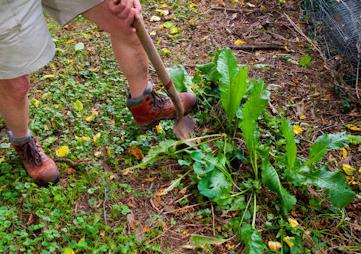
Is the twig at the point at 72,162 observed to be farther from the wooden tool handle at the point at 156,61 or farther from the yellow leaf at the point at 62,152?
the wooden tool handle at the point at 156,61

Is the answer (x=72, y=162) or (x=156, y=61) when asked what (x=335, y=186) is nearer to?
(x=156, y=61)

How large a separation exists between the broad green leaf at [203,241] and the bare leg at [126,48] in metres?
0.88

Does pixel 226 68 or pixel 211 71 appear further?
pixel 211 71

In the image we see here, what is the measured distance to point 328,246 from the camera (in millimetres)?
2051

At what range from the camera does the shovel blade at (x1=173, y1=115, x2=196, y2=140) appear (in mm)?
2494

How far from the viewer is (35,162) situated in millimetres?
2295

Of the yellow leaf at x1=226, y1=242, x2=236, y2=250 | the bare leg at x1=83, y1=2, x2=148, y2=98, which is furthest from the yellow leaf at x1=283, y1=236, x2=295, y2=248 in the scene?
the bare leg at x1=83, y1=2, x2=148, y2=98

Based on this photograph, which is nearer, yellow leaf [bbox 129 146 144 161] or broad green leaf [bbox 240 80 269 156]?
broad green leaf [bbox 240 80 269 156]

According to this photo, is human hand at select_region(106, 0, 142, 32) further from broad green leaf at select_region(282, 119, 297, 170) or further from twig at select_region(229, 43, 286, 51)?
twig at select_region(229, 43, 286, 51)

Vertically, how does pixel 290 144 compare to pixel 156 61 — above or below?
below

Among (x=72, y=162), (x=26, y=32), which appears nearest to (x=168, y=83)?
(x=72, y=162)

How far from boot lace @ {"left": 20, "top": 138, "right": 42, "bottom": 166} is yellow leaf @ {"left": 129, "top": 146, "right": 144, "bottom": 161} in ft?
1.72

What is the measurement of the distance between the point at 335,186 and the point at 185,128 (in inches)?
36.9

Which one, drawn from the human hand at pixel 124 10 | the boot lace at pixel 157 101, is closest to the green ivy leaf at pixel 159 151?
the boot lace at pixel 157 101
